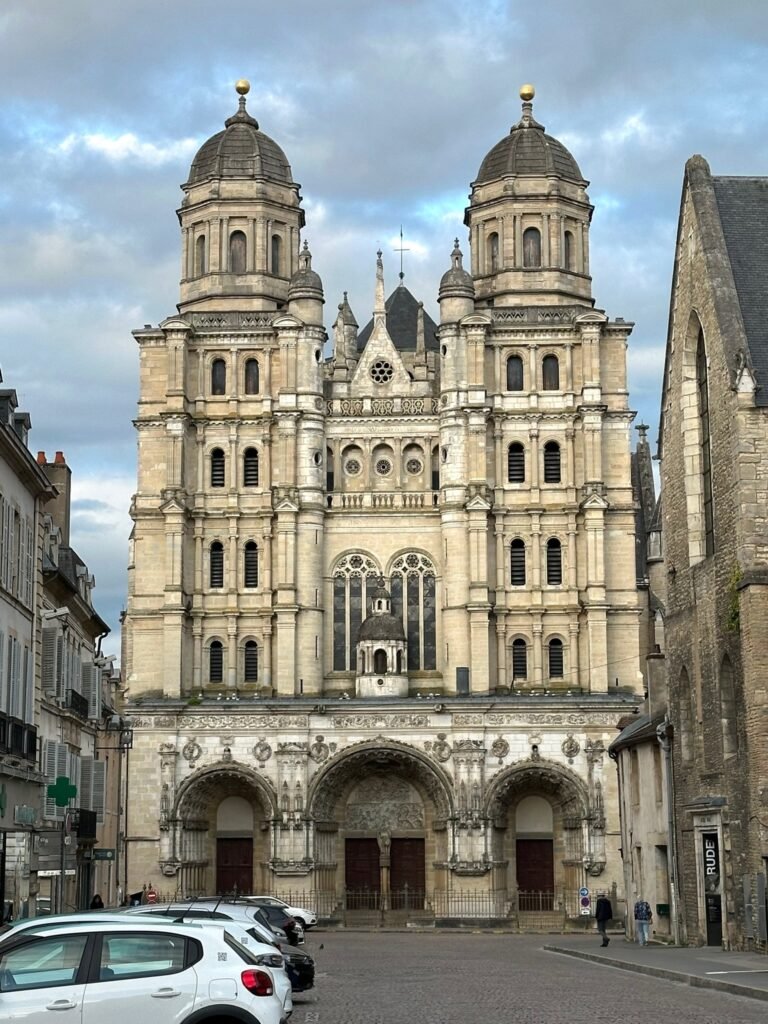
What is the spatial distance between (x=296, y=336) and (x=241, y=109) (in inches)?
468

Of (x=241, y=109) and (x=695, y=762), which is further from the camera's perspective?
(x=241, y=109)

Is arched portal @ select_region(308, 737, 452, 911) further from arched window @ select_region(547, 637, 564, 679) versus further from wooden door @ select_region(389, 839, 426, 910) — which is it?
arched window @ select_region(547, 637, 564, 679)

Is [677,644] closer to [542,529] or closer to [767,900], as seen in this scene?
[767,900]

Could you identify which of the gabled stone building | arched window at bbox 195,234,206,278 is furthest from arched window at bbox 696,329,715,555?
arched window at bbox 195,234,206,278

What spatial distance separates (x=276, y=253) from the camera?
68.9 meters

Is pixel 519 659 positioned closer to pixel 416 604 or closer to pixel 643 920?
pixel 416 604

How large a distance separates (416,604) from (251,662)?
6332 mm

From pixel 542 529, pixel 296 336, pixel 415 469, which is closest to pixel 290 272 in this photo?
pixel 296 336

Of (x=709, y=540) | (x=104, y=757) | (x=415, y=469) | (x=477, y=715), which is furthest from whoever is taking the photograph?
(x=415, y=469)

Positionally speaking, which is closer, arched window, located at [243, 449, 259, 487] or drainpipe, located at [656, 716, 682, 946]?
drainpipe, located at [656, 716, 682, 946]

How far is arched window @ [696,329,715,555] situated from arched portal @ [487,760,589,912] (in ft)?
92.6

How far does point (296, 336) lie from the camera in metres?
65.2

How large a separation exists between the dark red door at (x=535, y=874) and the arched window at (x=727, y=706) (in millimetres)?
31201

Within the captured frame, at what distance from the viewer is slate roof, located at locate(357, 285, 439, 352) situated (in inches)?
2881
